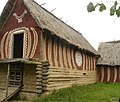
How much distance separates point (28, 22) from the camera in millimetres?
13828

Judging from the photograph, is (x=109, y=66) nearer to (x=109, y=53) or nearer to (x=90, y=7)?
(x=109, y=53)

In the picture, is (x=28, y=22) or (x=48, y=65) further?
(x=28, y=22)

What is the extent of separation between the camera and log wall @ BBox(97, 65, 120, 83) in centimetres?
2298

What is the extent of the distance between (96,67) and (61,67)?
31.7ft

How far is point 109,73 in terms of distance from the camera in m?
23.4

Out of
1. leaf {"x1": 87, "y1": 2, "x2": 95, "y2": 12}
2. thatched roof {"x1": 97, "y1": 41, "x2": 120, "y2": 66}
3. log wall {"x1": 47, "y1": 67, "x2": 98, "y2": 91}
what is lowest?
log wall {"x1": 47, "y1": 67, "x2": 98, "y2": 91}

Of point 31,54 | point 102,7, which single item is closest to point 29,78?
point 31,54

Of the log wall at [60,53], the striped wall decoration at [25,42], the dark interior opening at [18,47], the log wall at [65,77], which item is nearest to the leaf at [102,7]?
the log wall at [65,77]

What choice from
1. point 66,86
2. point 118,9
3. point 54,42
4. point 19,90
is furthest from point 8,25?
point 118,9

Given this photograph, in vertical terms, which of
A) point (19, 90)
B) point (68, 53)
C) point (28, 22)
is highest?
point (28, 22)

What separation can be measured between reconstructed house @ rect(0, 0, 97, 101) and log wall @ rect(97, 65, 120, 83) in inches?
309

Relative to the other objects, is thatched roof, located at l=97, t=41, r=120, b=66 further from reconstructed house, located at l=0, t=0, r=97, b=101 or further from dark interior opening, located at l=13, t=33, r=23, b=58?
dark interior opening, located at l=13, t=33, r=23, b=58

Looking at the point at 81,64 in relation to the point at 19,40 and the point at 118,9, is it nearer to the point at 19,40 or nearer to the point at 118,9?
the point at 19,40

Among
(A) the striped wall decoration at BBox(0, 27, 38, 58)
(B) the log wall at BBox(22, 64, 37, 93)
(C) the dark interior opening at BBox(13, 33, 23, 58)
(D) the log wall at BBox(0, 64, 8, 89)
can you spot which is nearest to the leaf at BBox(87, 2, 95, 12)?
(A) the striped wall decoration at BBox(0, 27, 38, 58)
